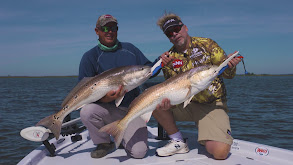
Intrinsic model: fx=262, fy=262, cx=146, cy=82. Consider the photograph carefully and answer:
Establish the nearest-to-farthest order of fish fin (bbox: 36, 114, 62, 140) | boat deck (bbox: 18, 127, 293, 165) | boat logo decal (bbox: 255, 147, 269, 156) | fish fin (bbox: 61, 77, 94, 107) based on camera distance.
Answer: fish fin (bbox: 36, 114, 62, 140) → boat deck (bbox: 18, 127, 293, 165) → fish fin (bbox: 61, 77, 94, 107) → boat logo decal (bbox: 255, 147, 269, 156)

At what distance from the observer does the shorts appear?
4727 mm

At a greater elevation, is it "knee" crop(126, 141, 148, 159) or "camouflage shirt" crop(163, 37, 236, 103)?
"camouflage shirt" crop(163, 37, 236, 103)

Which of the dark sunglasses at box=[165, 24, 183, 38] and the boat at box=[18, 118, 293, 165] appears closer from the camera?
the boat at box=[18, 118, 293, 165]

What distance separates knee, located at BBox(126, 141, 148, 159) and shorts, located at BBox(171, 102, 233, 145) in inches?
38.6

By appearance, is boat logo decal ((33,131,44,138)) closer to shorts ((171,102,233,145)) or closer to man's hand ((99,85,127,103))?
man's hand ((99,85,127,103))

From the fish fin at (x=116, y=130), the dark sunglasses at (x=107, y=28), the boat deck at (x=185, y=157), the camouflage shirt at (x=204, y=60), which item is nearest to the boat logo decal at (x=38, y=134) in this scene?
the boat deck at (x=185, y=157)

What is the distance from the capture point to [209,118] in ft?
16.2

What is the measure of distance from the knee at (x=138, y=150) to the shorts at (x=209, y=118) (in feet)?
3.22

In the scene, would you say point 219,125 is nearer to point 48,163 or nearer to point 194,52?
point 194,52

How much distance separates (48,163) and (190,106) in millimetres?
2854

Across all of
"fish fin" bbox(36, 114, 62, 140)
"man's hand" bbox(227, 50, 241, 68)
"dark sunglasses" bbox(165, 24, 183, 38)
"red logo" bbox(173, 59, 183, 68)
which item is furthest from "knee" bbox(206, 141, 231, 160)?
"fish fin" bbox(36, 114, 62, 140)

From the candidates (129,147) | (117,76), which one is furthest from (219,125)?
(117,76)

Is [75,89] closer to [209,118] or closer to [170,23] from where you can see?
[170,23]

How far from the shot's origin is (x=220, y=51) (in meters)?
4.83
